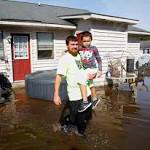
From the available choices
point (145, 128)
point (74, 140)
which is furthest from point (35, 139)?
A: point (145, 128)

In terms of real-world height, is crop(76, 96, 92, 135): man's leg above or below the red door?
below

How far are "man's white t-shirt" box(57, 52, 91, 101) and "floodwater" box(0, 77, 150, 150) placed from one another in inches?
40.3

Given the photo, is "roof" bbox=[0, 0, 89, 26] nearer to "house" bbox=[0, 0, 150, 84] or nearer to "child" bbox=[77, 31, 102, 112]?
"house" bbox=[0, 0, 150, 84]

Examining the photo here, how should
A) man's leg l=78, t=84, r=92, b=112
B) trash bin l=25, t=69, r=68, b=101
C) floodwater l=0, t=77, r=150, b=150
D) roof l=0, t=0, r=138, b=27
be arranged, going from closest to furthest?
man's leg l=78, t=84, r=92, b=112 → floodwater l=0, t=77, r=150, b=150 → trash bin l=25, t=69, r=68, b=101 → roof l=0, t=0, r=138, b=27

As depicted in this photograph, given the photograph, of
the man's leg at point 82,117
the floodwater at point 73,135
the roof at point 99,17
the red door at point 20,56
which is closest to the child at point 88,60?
the man's leg at point 82,117

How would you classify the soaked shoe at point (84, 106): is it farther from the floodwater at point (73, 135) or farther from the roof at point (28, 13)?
the roof at point (28, 13)

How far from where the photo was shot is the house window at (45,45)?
48.9ft

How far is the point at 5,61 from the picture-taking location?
13500mm

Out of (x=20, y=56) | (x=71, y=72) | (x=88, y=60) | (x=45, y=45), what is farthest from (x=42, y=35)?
(x=71, y=72)

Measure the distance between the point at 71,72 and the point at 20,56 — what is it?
8890mm

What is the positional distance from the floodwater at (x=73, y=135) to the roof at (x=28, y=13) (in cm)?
475

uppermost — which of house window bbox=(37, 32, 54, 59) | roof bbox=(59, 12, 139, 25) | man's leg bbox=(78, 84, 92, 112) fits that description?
roof bbox=(59, 12, 139, 25)

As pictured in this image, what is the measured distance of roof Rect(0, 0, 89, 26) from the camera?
1394 centimetres

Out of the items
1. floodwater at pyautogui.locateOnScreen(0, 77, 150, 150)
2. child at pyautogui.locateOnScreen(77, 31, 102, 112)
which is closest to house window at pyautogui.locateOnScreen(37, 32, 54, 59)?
floodwater at pyautogui.locateOnScreen(0, 77, 150, 150)
